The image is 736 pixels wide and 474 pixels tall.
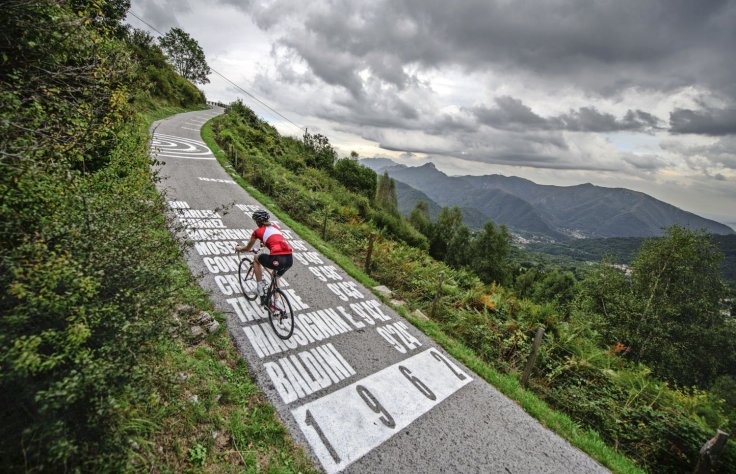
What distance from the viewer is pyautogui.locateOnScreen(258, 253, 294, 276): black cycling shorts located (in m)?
7.08

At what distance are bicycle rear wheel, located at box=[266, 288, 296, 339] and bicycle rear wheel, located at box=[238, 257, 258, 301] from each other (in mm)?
982

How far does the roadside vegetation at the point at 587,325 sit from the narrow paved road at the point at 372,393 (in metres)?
0.85

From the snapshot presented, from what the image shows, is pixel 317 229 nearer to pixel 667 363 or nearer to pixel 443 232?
pixel 667 363

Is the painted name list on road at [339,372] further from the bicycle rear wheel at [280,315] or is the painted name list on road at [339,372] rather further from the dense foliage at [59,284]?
the dense foliage at [59,284]

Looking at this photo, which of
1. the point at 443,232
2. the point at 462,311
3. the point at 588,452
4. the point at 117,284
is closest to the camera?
the point at 117,284

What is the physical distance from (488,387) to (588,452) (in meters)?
2.01

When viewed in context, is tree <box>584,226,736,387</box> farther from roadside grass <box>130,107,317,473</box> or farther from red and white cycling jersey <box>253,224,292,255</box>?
roadside grass <box>130,107,317,473</box>

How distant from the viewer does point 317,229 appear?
16.5 metres

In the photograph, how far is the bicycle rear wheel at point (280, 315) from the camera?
713cm

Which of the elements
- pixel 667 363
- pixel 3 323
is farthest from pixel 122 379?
pixel 667 363

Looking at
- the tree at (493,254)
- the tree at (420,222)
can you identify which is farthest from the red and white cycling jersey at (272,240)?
the tree at (420,222)

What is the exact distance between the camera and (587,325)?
39.1 feet

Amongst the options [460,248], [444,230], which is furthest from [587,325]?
[444,230]

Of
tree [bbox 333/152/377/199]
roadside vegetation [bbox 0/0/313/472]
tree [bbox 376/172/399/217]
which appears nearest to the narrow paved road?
roadside vegetation [bbox 0/0/313/472]
